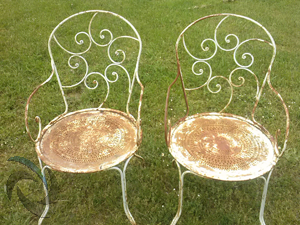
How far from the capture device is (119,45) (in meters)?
4.33

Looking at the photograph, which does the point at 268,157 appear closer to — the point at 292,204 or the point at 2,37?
the point at 292,204

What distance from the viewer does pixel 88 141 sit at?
1.95 m

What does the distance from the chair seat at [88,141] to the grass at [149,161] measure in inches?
18.1

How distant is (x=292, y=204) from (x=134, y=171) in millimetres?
1283

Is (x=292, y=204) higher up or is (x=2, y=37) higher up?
(x=2, y=37)

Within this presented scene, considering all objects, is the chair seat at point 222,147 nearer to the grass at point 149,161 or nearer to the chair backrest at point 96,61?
the grass at point 149,161

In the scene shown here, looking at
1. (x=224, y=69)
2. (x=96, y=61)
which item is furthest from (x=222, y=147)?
(x=96, y=61)

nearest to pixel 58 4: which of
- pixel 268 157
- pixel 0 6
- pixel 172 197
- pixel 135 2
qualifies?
pixel 0 6

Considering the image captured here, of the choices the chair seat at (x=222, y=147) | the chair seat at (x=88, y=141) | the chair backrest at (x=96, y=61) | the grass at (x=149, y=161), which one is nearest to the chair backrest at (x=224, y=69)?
the grass at (x=149, y=161)

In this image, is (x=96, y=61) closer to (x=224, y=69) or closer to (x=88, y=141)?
(x=224, y=69)

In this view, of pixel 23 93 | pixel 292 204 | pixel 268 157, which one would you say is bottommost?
pixel 292 204

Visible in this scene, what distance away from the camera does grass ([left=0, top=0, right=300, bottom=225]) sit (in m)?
2.12

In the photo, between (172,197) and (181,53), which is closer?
(172,197)

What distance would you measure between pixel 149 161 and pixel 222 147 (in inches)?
33.2
